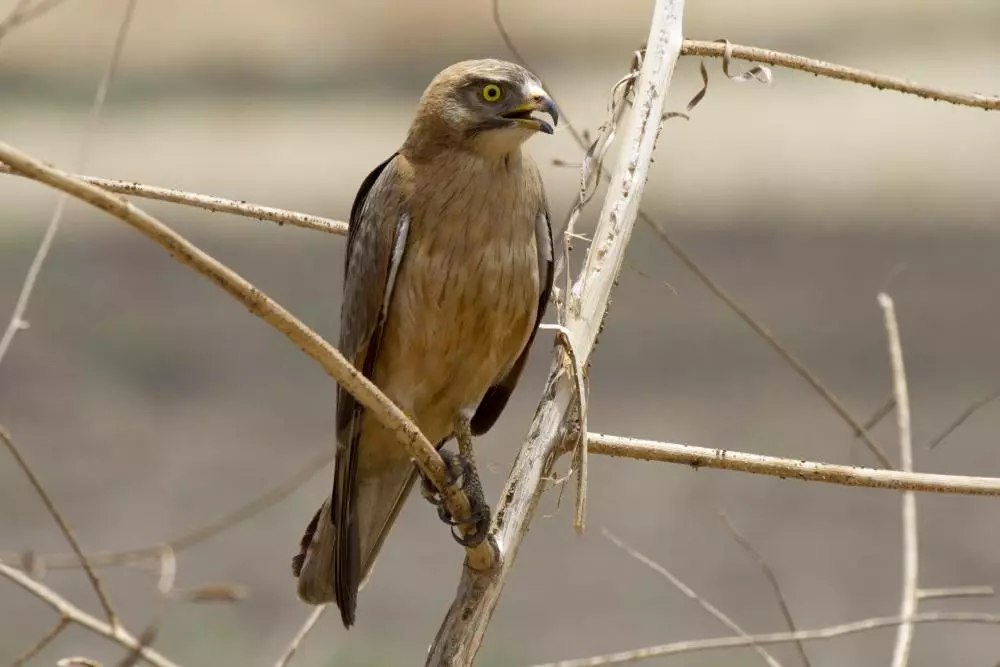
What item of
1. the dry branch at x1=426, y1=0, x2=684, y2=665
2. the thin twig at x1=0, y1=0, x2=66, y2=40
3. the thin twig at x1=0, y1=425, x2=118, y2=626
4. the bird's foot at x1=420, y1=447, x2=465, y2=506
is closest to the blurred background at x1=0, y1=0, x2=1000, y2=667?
the bird's foot at x1=420, y1=447, x2=465, y2=506

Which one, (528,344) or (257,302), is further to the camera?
(528,344)

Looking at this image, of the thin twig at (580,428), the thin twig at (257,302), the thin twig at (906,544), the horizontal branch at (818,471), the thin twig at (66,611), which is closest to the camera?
the thin twig at (257,302)

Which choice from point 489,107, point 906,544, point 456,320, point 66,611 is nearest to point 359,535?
point 456,320

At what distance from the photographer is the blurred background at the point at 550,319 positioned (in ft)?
31.8

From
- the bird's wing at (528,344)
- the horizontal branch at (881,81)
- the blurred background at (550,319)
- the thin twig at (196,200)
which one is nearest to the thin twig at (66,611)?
the thin twig at (196,200)

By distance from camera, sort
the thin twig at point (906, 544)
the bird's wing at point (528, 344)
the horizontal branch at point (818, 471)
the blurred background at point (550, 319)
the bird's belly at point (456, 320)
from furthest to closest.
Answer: the blurred background at point (550, 319) → the bird's wing at point (528, 344) → the bird's belly at point (456, 320) → the thin twig at point (906, 544) → the horizontal branch at point (818, 471)

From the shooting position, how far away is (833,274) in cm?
1323

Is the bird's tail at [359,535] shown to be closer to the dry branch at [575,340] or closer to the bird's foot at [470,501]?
the bird's foot at [470,501]

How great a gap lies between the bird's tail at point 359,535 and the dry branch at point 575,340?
77cm

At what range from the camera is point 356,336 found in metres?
4.26

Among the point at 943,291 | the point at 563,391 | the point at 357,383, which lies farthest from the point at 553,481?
the point at 943,291

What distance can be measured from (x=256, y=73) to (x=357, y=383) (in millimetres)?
15481

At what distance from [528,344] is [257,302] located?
191cm

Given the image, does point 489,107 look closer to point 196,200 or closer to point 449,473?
point 196,200
